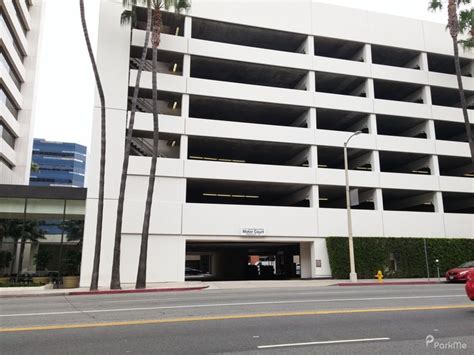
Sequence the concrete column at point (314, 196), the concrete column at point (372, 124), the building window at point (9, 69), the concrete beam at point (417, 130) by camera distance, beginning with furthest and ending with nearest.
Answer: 1. the building window at point (9, 69)
2. the concrete beam at point (417, 130)
3. the concrete column at point (372, 124)
4. the concrete column at point (314, 196)

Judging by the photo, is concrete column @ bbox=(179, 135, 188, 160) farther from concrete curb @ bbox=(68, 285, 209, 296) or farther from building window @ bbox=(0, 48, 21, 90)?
building window @ bbox=(0, 48, 21, 90)

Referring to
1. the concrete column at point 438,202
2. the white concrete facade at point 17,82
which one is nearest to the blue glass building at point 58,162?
the white concrete facade at point 17,82

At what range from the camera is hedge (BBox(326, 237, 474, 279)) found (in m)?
27.3

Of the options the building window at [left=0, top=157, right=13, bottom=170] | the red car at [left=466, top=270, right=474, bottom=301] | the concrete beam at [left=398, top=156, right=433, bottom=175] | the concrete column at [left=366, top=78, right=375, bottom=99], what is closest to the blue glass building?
the building window at [left=0, top=157, right=13, bottom=170]

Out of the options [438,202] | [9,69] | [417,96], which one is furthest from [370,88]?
[9,69]

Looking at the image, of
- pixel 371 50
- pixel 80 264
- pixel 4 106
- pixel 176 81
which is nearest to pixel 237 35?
pixel 176 81

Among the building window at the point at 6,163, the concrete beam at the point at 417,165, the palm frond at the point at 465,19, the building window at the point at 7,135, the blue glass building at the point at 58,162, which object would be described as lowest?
the concrete beam at the point at 417,165

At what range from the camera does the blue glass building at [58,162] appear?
13012cm

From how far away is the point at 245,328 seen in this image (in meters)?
8.14

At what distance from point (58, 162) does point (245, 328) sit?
138m

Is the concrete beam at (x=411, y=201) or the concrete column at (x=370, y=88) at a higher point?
the concrete column at (x=370, y=88)

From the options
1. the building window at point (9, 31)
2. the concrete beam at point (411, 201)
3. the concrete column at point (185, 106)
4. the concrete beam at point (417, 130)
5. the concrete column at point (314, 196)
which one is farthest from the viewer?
the building window at point (9, 31)

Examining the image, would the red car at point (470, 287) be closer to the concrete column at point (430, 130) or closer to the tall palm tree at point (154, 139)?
the tall palm tree at point (154, 139)

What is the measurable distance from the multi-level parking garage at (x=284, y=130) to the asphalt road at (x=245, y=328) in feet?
48.2
